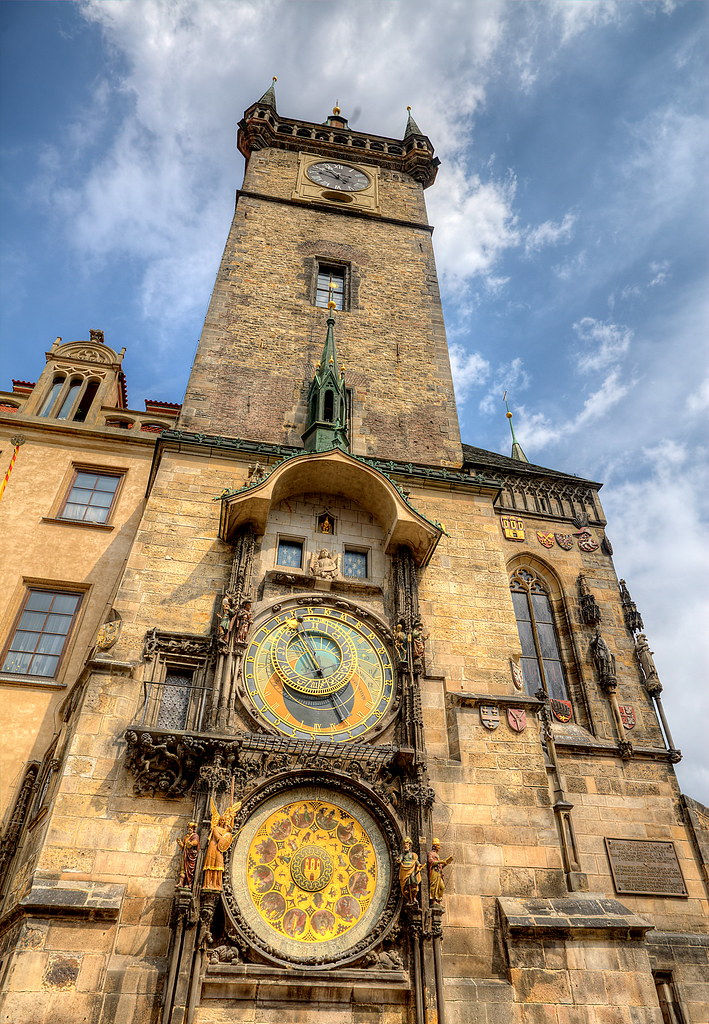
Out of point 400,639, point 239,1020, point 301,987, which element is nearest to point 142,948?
point 239,1020

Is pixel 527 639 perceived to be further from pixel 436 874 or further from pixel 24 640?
pixel 24 640

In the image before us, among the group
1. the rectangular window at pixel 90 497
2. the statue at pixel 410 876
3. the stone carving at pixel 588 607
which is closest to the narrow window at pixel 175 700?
the statue at pixel 410 876

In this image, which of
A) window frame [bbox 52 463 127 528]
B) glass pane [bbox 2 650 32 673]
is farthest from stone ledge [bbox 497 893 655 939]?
window frame [bbox 52 463 127 528]

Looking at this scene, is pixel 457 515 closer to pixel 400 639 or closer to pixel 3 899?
pixel 400 639

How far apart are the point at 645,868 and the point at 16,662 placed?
9895 millimetres

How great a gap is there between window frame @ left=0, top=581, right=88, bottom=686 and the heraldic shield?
4683mm

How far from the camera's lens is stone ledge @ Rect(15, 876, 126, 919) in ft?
22.6

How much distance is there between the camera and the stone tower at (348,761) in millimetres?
7180

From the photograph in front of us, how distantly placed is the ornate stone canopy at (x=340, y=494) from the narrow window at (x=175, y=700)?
221 centimetres

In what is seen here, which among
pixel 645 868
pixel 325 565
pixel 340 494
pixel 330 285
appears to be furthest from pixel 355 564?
pixel 330 285

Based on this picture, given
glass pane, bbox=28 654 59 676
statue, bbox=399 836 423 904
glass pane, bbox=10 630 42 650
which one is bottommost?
statue, bbox=399 836 423 904

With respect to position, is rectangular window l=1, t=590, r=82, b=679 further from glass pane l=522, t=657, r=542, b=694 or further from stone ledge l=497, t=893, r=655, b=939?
glass pane l=522, t=657, r=542, b=694

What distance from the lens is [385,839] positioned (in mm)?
8039

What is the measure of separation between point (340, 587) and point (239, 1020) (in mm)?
5162
